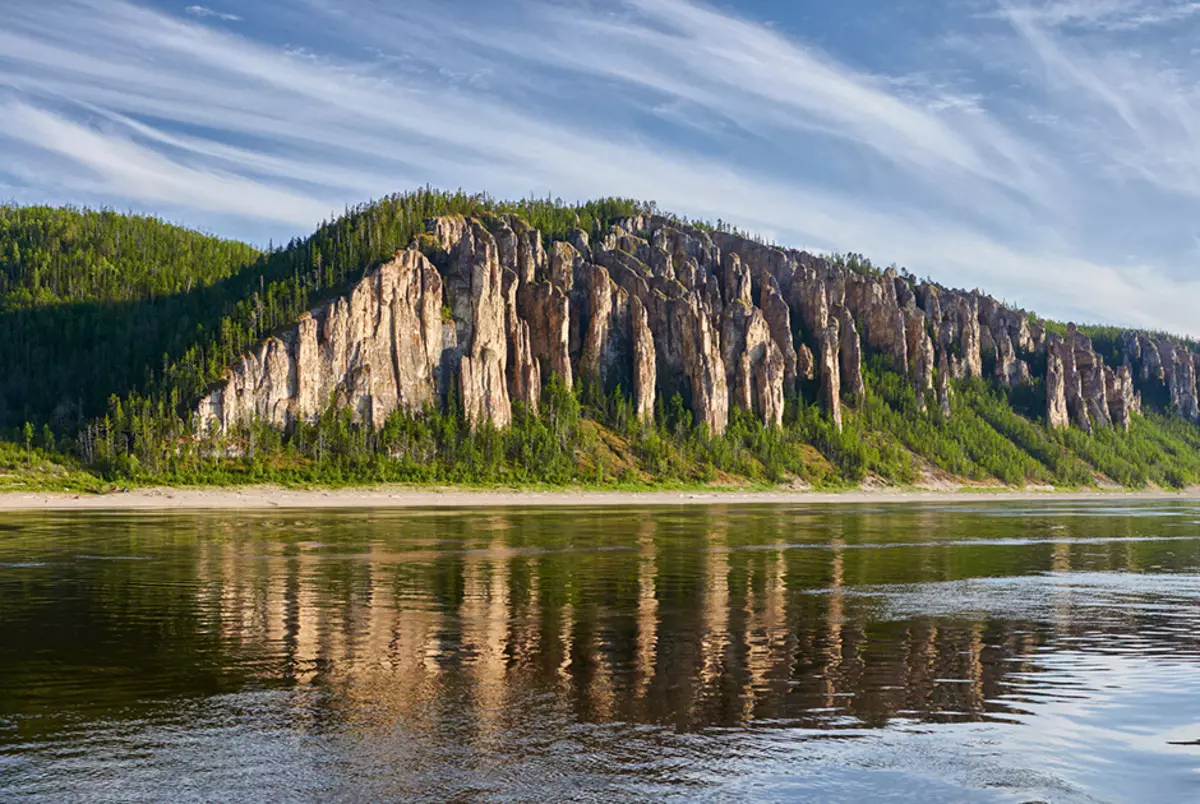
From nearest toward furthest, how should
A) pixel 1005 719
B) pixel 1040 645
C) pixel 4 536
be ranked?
pixel 1005 719 → pixel 1040 645 → pixel 4 536

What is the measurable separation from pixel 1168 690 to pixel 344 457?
164092mm

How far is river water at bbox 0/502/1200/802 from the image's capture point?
15.4 m

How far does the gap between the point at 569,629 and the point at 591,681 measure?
7794 millimetres

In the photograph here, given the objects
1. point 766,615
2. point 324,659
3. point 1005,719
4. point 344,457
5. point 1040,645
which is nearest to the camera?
point 1005,719

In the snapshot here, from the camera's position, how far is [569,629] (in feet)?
98.8

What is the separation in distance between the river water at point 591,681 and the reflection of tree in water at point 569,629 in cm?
16

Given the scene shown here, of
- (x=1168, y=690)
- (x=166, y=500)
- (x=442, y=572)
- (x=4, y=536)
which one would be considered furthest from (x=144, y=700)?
(x=166, y=500)

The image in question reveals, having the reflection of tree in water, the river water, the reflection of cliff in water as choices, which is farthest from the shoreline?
the river water

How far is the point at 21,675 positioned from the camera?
2269 centimetres

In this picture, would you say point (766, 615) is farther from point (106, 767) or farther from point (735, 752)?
point (106, 767)

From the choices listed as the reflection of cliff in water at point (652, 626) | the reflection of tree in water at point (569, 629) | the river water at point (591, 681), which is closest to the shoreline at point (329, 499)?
the reflection of tree in water at point (569, 629)

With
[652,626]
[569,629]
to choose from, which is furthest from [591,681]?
[652,626]

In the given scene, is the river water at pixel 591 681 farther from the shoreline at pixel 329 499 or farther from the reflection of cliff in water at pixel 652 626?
the shoreline at pixel 329 499

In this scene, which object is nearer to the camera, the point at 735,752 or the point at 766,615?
the point at 735,752
